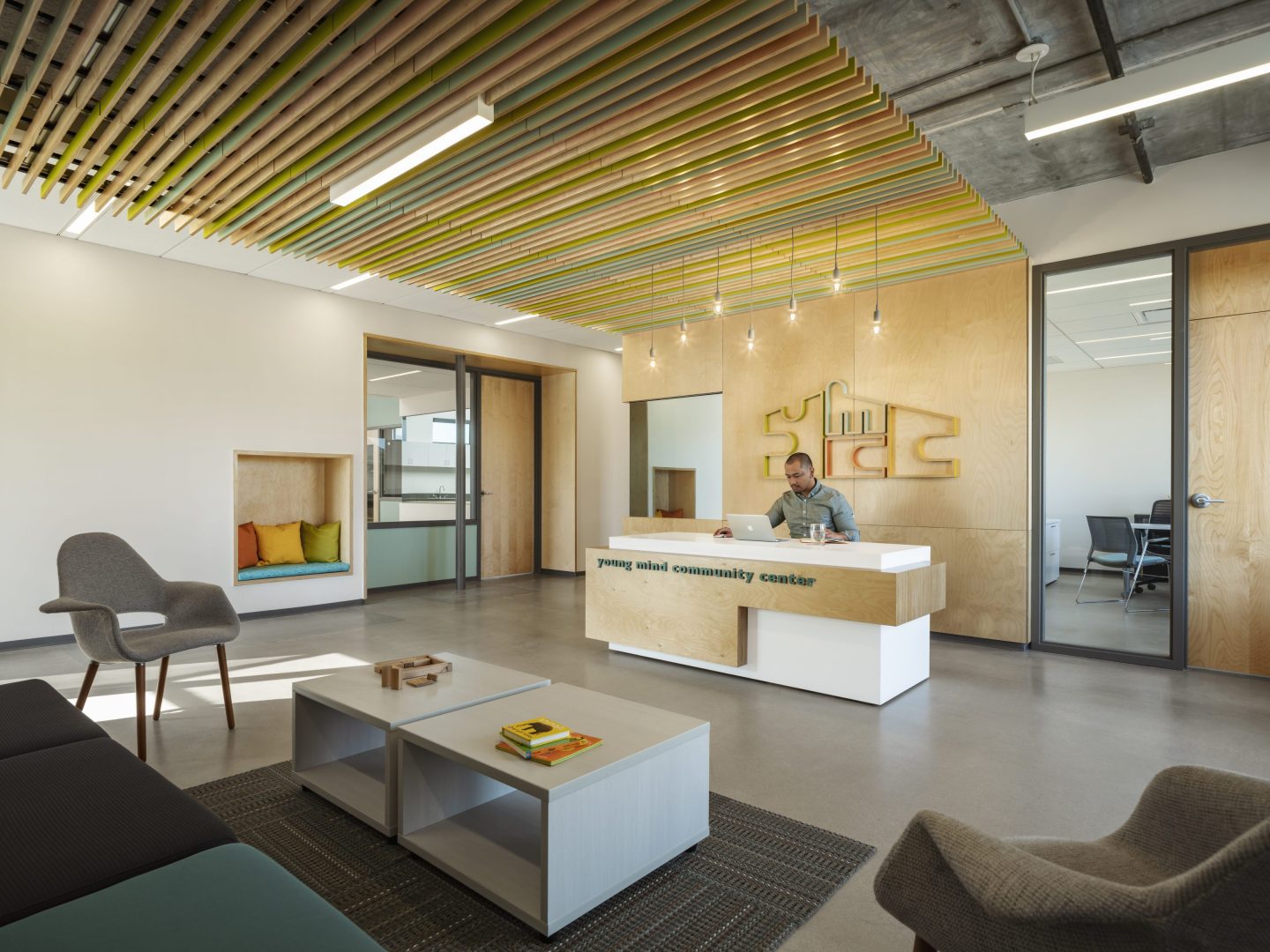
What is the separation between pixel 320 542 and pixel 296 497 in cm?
64

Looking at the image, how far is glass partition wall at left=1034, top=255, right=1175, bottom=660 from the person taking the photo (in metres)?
5.50

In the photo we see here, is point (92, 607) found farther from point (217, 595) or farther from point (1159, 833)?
point (1159, 833)

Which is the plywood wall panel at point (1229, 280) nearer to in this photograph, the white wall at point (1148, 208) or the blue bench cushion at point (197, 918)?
the white wall at point (1148, 208)

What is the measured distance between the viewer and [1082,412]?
5.77 meters

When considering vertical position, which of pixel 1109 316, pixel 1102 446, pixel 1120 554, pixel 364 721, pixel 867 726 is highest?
pixel 1109 316

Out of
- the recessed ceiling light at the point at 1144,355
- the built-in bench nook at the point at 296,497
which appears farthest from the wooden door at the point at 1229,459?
the built-in bench nook at the point at 296,497

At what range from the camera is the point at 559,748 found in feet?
7.82

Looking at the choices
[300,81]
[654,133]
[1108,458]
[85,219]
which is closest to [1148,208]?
[1108,458]

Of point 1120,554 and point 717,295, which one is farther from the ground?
point 717,295

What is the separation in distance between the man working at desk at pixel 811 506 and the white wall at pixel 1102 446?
1.74 m

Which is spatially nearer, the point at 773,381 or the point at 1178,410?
the point at 1178,410

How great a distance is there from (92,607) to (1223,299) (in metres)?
7.47

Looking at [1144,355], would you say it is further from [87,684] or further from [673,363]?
[87,684]

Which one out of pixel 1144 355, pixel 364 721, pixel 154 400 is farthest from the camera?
pixel 154 400
